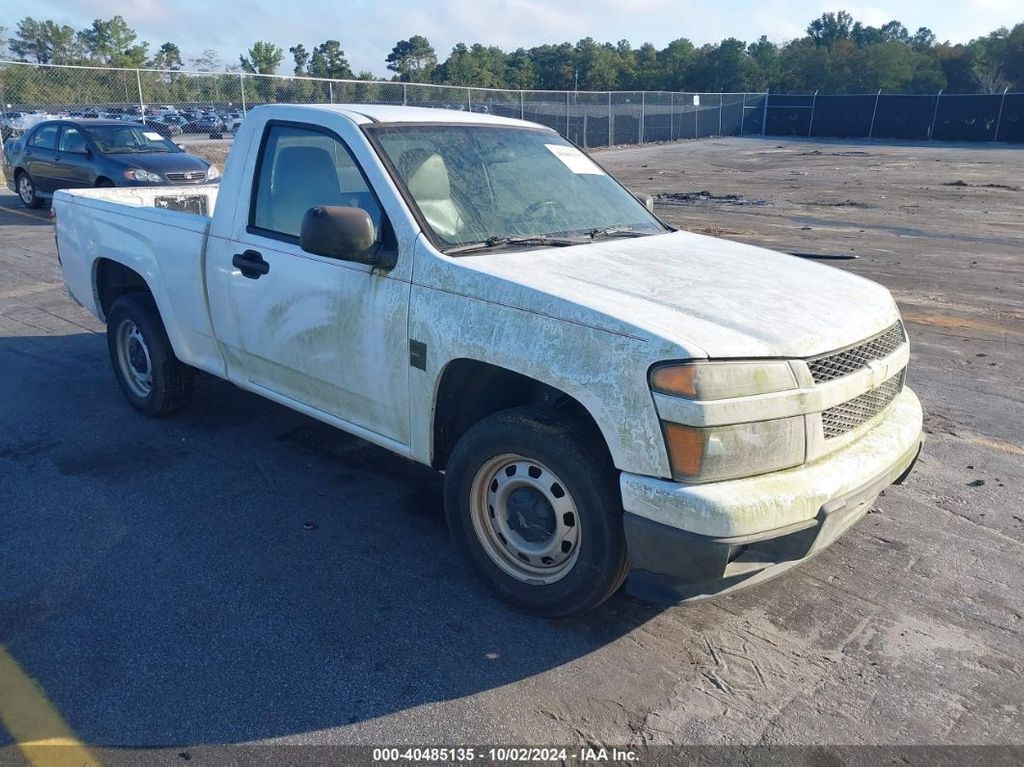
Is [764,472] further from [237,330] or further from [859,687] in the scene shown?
[237,330]

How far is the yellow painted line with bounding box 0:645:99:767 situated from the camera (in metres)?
2.62

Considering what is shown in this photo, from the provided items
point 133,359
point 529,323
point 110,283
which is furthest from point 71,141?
point 529,323

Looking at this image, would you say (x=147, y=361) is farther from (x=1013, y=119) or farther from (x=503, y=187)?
(x=1013, y=119)

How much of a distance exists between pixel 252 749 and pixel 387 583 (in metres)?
1.06

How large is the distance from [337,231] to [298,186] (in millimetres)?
983

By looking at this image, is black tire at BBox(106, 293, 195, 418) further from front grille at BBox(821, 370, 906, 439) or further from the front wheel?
the front wheel

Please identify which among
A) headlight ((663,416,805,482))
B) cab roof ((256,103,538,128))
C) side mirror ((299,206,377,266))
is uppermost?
cab roof ((256,103,538,128))

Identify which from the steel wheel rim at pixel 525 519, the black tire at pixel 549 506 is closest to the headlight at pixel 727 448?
the black tire at pixel 549 506

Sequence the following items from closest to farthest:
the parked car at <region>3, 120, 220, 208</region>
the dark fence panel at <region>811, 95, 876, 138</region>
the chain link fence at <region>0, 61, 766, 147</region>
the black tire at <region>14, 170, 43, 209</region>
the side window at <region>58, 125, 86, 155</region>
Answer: the parked car at <region>3, 120, 220, 208</region> < the side window at <region>58, 125, 86, 155</region> < the black tire at <region>14, 170, 43, 209</region> < the chain link fence at <region>0, 61, 766, 147</region> < the dark fence panel at <region>811, 95, 876, 138</region>

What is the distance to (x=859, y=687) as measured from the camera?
2.99m

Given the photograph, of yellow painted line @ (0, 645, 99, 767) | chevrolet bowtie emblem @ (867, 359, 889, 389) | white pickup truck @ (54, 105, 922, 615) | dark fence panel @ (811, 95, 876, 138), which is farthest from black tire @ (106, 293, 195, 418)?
dark fence panel @ (811, 95, 876, 138)

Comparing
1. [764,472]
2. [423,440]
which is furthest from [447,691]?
[764,472]

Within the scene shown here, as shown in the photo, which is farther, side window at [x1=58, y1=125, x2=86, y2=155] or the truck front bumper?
side window at [x1=58, y1=125, x2=86, y2=155]

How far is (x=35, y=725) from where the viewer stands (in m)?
2.77
